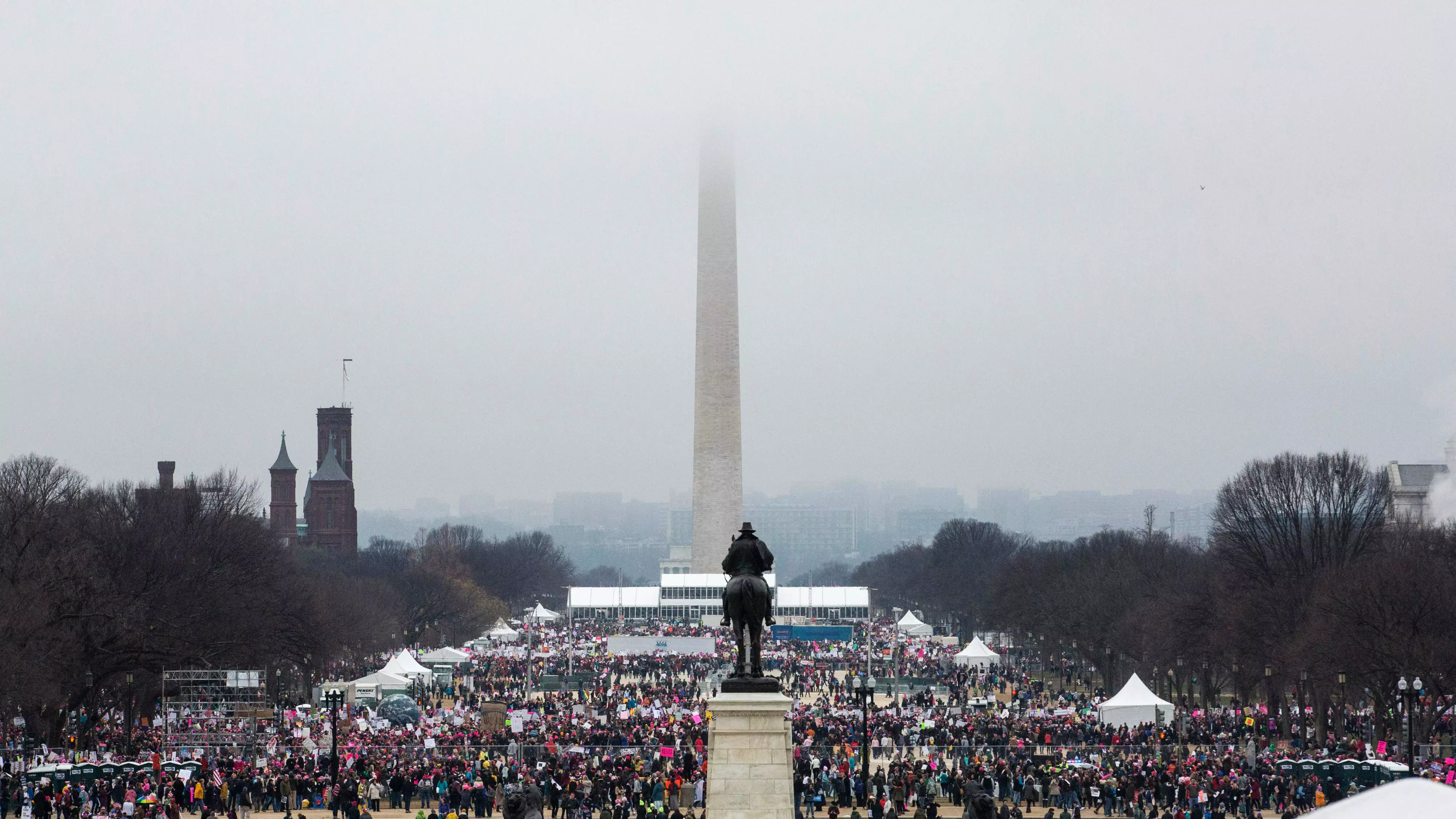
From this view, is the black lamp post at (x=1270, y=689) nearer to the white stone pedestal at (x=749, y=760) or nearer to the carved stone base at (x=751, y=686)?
the carved stone base at (x=751, y=686)

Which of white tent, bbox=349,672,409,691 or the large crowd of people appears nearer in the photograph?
the large crowd of people

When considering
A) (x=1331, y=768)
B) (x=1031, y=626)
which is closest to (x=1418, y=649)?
(x=1331, y=768)

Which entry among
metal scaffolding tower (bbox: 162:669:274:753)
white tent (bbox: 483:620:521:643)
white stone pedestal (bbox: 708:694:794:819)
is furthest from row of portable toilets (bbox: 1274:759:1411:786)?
white tent (bbox: 483:620:521:643)

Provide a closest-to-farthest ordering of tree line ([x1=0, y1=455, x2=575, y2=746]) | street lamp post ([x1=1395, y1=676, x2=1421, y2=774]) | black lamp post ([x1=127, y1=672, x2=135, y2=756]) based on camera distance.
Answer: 1. street lamp post ([x1=1395, y1=676, x2=1421, y2=774])
2. tree line ([x1=0, y1=455, x2=575, y2=746])
3. black lamp post ([x1=127, y1=672, x2=135, y2=756])

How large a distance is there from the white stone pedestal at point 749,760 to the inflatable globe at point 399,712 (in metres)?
37.3

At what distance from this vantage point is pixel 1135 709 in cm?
5728

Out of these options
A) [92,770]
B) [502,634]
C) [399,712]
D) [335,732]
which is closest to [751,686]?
[335,732]

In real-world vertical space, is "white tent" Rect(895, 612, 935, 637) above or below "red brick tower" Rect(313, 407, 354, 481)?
below

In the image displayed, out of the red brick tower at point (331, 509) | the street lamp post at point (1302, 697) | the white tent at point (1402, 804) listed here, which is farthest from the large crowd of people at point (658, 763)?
the red brick tower at point (331, 509)

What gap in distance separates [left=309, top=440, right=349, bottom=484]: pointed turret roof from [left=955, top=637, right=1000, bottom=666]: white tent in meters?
98.9

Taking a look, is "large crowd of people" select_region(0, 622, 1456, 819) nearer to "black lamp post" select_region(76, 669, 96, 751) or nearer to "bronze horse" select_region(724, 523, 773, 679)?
"black lamp post" select_region(76, 669, 96, 751)

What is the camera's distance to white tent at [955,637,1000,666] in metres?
92.2

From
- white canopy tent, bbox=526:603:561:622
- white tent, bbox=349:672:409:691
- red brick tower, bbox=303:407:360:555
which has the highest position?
red brick tower, bbox=303:407:360:555

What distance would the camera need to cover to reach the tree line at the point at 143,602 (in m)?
53.8
